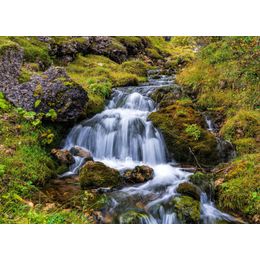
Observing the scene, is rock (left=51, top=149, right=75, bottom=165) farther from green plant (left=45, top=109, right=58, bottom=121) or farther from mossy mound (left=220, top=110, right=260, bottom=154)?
mossy mound (left=220, top=110, right=260, bottom=154)

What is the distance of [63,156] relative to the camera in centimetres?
519

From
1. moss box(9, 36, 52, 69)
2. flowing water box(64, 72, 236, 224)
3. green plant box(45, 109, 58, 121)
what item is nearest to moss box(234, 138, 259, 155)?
flowing water box(64, 72, 236, 224)

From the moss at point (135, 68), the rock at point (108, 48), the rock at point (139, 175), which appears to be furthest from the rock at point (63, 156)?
the rock at point (108, 48)

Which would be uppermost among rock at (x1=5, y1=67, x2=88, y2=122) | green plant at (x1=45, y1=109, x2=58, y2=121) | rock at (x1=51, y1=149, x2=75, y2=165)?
rock at (x1=5, y1=67, x2=88, y2=122)

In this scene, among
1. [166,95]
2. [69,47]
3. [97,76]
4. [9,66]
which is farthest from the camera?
[69,47]

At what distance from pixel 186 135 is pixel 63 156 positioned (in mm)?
2274

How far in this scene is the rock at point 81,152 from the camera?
5370 mm

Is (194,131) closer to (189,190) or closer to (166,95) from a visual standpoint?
(189,190)

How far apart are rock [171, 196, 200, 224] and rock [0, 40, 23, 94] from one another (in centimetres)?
383

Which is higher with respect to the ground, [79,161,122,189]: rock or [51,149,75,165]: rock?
[51,149,75,165]: rock

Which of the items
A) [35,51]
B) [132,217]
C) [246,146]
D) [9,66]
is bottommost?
[132,217]

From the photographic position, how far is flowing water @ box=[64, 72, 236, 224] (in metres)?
4.04

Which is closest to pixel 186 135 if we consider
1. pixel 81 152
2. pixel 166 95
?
pixel 166 95

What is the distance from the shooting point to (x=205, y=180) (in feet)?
14.9
